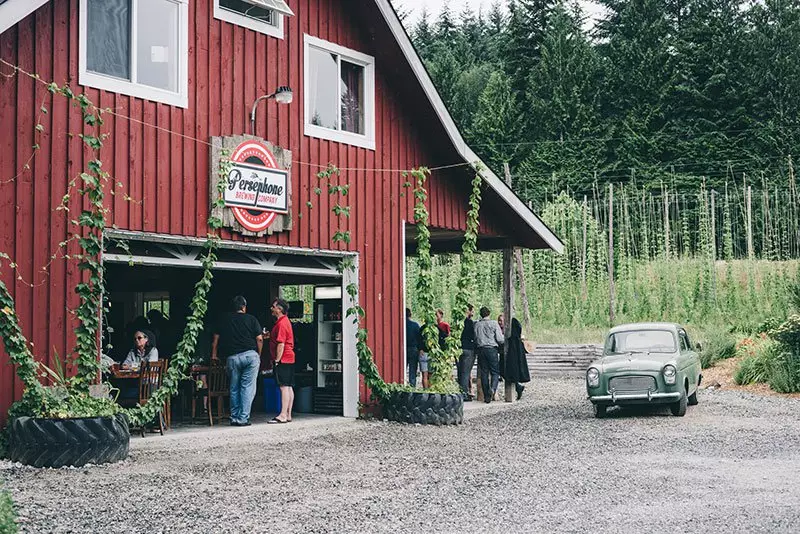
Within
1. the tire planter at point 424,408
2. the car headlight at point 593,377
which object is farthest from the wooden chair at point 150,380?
the car headlight at point 593,377

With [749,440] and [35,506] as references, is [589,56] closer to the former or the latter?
[749,440]

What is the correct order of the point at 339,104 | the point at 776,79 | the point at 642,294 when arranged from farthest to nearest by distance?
the point at 776,79 < the point at 642,294 < the point at 339,104

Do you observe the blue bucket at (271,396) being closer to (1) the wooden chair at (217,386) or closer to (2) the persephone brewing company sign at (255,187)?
(1) the wooden chair at (217,386)

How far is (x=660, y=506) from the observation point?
8.55m

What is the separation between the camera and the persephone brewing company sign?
43.7 feet

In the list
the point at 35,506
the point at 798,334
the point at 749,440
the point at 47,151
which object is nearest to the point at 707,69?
the point at 798,334

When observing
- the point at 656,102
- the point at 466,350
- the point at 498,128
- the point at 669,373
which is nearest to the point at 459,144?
the point at 466,350

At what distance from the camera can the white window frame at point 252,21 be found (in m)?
13.4

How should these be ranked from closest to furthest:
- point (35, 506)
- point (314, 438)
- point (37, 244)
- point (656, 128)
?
point (35, 506) < point (37, 244) < point (314, 438) < point (656, 128)

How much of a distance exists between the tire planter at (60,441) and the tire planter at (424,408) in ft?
17.9

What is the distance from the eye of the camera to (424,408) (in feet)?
48.5

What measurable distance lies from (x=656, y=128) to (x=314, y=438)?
37.4 meters

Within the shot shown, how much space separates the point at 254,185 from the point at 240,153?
488 mm

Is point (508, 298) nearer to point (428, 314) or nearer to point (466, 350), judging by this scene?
point (466, 350)
